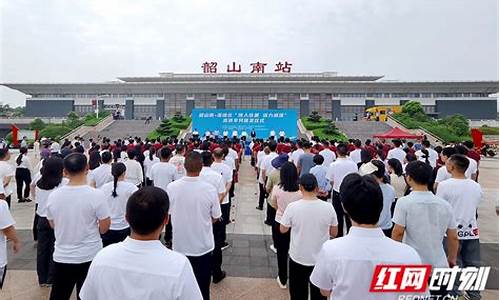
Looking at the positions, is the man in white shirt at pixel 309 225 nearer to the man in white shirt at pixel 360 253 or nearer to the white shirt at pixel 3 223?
the man in white shirt at pixel 360 253

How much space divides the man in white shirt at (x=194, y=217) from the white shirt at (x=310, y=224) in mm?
723

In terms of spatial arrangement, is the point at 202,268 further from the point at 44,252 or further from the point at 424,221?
the point at 44,252

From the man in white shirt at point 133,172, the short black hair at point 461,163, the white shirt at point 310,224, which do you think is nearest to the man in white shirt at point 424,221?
the white shirt at point 310,224

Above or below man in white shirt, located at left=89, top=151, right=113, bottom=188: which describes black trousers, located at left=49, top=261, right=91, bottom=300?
below

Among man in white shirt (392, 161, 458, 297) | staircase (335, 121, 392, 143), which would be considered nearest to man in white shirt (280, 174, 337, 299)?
man in white shirt (392, 161, 458, 297)

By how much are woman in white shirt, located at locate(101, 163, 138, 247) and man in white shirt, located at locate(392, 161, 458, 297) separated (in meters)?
2.74

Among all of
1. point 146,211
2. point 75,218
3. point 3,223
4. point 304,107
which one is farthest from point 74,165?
point 304,107

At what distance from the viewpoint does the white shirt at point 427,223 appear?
246cm

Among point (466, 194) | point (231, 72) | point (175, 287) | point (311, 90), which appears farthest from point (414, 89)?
point (175, 287)

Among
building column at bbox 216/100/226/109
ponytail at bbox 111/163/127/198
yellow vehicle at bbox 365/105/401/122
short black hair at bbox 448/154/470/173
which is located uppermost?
building column at bbox 216/100/226/109

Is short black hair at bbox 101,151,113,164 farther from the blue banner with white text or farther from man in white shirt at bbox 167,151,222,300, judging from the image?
the blue banner with white text

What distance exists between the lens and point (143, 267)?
141 centimetres

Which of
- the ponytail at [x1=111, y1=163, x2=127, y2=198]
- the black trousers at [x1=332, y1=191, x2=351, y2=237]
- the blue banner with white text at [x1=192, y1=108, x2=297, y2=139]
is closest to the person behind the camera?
the ponytail at [x1=111, y1=163, x2=127, y2=198]

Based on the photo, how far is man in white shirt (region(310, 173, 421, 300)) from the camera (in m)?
1.61
